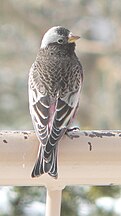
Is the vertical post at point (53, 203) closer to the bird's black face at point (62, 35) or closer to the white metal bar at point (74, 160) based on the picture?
the white metal bar at point (74, 160)

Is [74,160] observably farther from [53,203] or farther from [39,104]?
[39,104]

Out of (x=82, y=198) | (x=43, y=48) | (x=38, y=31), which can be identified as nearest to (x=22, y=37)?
(x=38, y=31)

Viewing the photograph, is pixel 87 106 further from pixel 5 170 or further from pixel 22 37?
pixel 5 170

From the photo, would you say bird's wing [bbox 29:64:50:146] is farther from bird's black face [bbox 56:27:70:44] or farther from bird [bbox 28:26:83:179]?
bird's black face [bbox 56:27:70:44]

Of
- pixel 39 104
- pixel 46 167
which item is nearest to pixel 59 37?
pixel 39 104

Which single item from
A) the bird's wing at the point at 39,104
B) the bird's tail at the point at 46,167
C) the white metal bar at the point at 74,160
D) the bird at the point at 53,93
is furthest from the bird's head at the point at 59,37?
the white metal bar at the point at 74,160

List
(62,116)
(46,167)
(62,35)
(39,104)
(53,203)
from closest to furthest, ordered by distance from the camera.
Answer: (53,203)
(46,167)
(62,116)
(39,104)
(62,35)

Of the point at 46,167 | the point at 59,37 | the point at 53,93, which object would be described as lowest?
the point at 46,167
